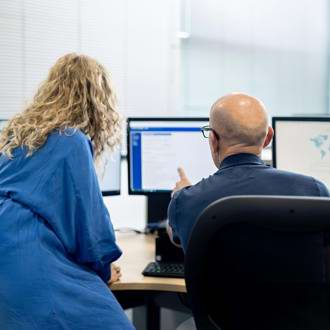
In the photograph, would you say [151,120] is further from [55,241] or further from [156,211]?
[55,241]

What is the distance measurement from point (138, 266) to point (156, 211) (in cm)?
58

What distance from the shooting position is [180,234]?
1.40 meters

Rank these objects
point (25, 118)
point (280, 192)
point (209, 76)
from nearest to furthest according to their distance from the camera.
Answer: point (280, 192) < point (25, 118) < point (209, 76)

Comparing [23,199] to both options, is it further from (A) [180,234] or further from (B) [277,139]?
(B) [277,139]

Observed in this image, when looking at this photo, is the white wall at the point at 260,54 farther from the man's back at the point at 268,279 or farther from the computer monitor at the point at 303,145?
the man's back at the point at 268,279

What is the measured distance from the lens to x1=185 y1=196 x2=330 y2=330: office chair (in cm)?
97

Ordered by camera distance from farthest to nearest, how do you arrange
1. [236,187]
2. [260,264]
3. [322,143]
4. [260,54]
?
1. [260,54]
2. [322,143]
3. [236,187]
4. [260,264]

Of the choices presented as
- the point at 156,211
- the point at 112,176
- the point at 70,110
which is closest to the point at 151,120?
the point at 112,176

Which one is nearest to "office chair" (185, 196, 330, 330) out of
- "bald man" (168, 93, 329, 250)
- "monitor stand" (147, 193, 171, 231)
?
"bald man" (168, 93, 329, 250)

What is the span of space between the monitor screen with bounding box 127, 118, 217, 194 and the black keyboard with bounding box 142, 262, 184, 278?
517 millimetres

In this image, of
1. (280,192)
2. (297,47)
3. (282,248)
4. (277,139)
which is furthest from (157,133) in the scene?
(297,47)

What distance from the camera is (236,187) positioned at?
129 cm

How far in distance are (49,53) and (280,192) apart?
1.77 meters

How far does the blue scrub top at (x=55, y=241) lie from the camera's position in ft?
4.65
